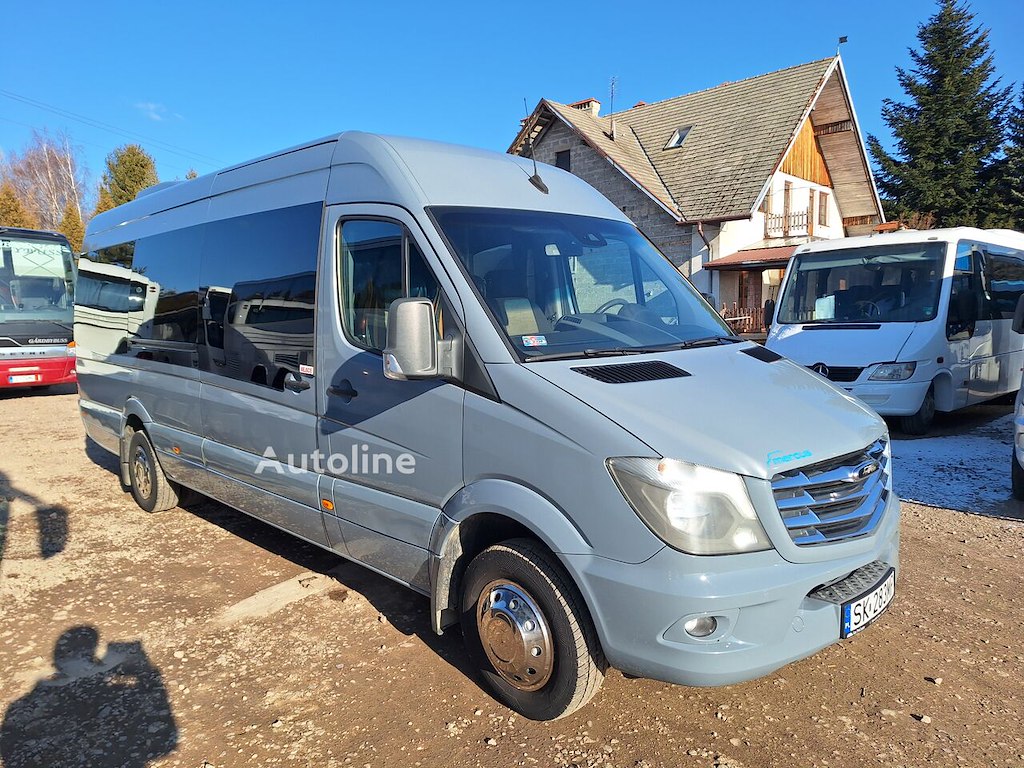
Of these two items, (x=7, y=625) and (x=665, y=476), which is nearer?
(x=665, y=476)

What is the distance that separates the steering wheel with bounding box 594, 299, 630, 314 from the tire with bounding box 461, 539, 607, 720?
1.32 meters

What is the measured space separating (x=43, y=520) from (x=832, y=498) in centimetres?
620

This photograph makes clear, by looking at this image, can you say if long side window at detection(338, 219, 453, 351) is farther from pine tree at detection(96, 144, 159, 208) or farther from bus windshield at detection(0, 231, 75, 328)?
pine tree at detection(96, 144, 159, 208)

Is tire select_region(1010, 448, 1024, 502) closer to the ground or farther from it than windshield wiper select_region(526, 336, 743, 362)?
closer to the ground

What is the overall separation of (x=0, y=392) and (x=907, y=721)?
1728cm

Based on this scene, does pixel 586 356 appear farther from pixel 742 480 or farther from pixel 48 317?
pixel 48 317

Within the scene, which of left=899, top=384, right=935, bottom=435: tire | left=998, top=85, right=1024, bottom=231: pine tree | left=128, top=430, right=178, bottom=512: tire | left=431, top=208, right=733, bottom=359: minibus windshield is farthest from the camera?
left=998, top=85, right=1024, bottom=231: pine tree

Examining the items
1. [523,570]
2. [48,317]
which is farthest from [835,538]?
[48,317]

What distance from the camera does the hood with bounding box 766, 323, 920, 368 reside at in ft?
27.8

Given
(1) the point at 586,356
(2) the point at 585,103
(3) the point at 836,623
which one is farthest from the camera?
(2) the point at 585,103

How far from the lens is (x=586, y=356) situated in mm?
3154

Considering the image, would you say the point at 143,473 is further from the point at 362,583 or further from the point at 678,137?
the point at 678,137

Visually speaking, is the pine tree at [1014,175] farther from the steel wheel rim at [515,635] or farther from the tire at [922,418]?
the steel wheel rim at [515,635]

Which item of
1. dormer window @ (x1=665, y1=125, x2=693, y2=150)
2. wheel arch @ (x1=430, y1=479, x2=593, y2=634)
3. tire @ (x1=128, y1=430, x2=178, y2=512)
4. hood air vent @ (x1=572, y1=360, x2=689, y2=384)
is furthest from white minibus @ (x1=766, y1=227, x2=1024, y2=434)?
dormer window @ (x1=665, y1=125, x2=693, y2=150)
